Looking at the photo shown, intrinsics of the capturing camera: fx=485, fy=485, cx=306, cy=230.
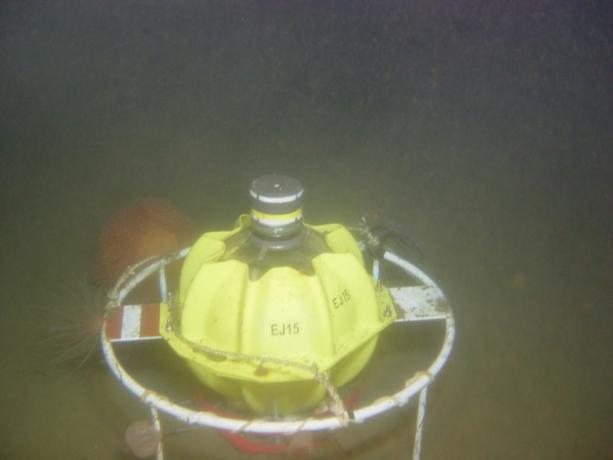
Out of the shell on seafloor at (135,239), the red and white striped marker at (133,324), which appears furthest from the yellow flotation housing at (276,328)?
the shell on seafloor at (135,239)

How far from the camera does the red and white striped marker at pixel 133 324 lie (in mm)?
1882

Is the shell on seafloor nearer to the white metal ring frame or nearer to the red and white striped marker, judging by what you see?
the red and white striped marker

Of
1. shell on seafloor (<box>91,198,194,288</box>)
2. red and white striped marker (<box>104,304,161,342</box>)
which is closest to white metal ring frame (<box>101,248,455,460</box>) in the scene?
red and white striped marker (<box>104,304,161,342</box>)

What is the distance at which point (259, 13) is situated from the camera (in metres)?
18.4

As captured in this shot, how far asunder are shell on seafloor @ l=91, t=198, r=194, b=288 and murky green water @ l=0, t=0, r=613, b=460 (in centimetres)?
29

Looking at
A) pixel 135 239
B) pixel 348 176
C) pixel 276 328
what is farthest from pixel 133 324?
pixel 348 176

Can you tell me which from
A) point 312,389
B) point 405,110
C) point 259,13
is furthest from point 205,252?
point 259,13

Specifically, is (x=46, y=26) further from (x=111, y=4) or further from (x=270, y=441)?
(x=270, y=441)

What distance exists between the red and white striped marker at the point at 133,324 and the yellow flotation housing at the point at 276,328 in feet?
0.38

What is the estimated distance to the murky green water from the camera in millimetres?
2877

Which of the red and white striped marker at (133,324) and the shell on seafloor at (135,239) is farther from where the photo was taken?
the shell on seafloor at (135,239)

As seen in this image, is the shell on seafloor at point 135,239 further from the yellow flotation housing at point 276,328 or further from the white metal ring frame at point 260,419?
the yellow flotation housing at point 276,328

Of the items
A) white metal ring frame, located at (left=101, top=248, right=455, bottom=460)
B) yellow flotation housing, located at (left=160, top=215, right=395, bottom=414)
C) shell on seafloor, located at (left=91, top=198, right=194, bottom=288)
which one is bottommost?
white metal ring frame, located at (left=101, top=248, right=455, bottom=460)

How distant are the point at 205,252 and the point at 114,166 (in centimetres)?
571
